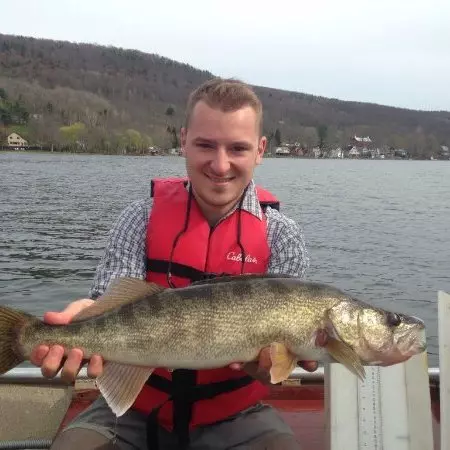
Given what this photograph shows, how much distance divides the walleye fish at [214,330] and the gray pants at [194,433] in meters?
0.53

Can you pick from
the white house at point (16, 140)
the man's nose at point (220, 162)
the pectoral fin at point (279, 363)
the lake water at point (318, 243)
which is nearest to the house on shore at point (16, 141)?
the white house at point (16, 140)

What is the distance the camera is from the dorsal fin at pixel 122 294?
3.51 m

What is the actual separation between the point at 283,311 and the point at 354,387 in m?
1.32

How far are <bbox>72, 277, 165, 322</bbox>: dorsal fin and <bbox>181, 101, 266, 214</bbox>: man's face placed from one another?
3.39 ft

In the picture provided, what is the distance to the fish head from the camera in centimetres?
351

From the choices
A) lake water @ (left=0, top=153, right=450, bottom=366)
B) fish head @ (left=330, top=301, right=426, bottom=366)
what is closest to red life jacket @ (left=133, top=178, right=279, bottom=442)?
fish head @ (left=330, top=301, right=426, bottom=366)

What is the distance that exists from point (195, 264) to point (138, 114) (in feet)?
553

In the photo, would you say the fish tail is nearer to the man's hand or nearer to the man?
the man's hand

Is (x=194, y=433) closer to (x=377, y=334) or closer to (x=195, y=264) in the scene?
(x=195, y=264)

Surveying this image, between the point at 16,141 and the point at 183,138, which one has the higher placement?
the point at 183,138

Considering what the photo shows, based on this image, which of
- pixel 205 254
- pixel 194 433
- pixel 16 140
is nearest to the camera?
pixel 194 433

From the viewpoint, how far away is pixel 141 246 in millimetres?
4395

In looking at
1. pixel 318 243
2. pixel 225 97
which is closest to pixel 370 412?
pixel 225 97

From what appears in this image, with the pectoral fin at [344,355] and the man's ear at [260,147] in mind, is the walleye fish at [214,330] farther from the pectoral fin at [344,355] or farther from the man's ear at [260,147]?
the man's ear at [260,147]
